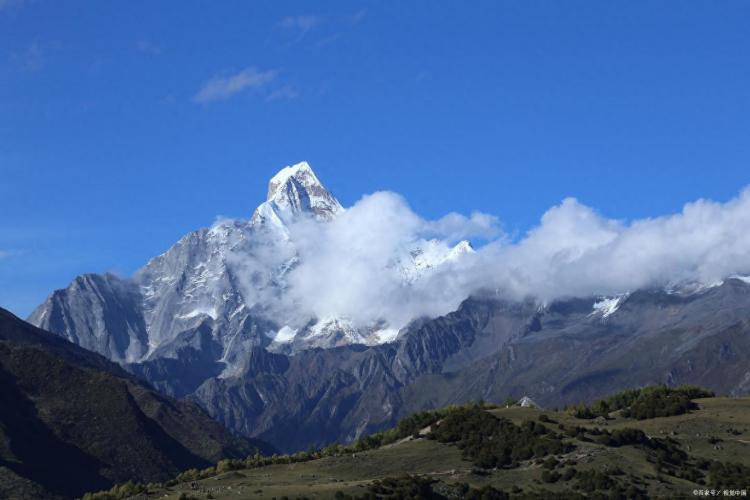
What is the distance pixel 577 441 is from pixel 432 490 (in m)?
33.8

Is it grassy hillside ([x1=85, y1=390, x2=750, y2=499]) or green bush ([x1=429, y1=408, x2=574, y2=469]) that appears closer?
grassy hillside ([x1=85, y1=390, x2=750, y2=499])

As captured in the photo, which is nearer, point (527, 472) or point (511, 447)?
point (527, 472)

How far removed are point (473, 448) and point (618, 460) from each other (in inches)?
941

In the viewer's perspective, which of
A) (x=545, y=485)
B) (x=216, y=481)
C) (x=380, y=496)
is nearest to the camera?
(x=380, y=496)

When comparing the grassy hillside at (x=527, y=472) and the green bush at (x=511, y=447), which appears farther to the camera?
the green bush at (x=511, y=447)

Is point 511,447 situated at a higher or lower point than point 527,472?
higher

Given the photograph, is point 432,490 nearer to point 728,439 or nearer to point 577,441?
point 577,441

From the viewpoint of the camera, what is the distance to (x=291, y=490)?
17062 cm

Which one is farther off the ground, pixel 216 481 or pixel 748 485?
pixel 216 481

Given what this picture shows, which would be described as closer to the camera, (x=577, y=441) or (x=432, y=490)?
(x=432, y=490)

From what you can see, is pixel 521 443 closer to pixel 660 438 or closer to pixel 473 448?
pixel 473 448

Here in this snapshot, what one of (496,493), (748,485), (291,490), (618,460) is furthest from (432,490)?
(748,485)

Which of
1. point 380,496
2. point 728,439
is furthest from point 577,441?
point 380,496

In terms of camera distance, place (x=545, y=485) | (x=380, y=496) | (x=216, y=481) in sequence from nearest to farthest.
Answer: (x=380, y=496), (x=545, y=485), (x=216, y=481)
